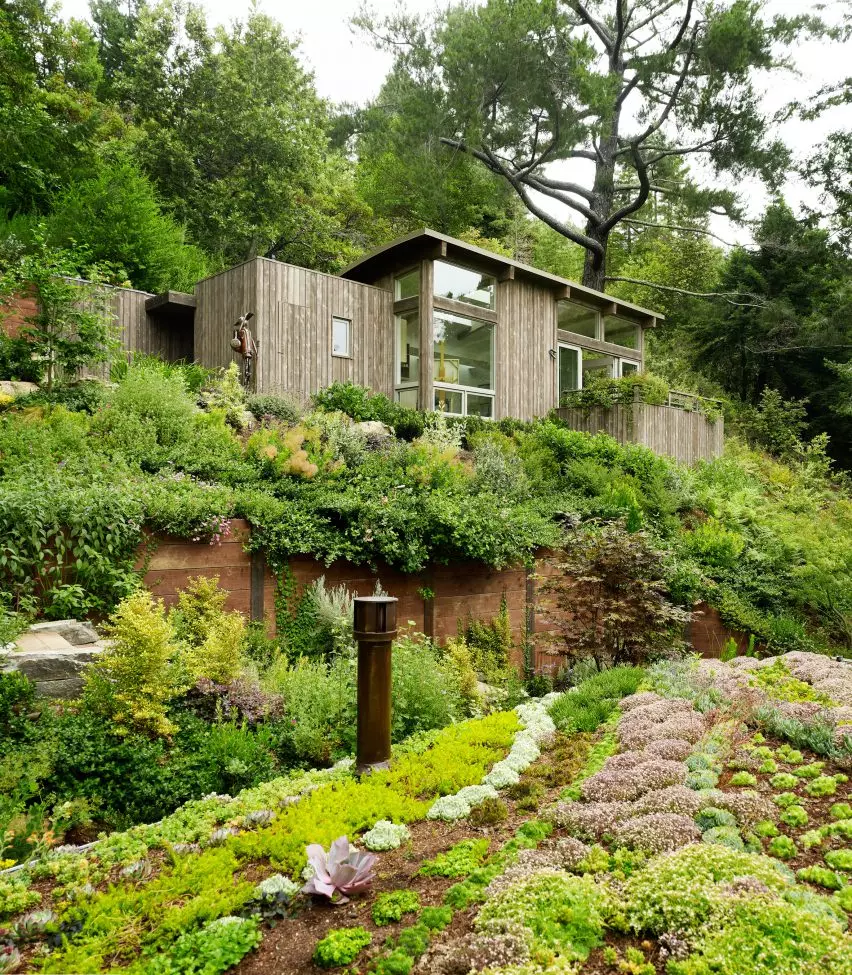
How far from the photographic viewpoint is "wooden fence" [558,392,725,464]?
46.8ft

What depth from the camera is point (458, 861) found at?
2916 millimetres

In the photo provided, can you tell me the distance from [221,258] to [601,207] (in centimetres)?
1107

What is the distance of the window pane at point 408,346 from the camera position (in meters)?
13.7

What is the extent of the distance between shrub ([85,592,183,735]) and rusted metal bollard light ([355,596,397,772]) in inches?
52.8

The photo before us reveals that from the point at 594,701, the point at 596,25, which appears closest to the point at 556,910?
the point at 594,701

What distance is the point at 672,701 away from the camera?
4711mm

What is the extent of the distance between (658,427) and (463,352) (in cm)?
460

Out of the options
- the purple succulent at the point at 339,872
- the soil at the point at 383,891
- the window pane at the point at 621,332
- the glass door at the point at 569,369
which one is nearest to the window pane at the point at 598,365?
the glass door at the point at 569,369

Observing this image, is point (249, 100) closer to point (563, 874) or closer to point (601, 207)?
point (601, 207)

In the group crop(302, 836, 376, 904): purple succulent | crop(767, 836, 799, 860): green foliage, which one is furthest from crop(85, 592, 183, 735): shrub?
crop(767, 836, 799, 860): green foliage

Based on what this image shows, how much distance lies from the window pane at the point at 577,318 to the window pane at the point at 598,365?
0.50m

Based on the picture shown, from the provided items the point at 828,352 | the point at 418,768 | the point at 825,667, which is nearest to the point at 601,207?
the point at 828,352

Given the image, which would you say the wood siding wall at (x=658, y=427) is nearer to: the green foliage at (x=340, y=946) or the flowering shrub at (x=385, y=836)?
the flowering shrub at (x=385, y=836)

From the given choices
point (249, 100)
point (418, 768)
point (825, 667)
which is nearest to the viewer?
point (418, 768)
